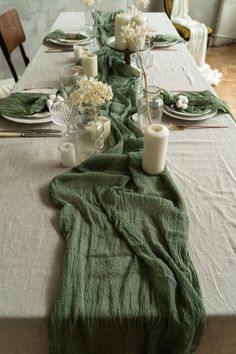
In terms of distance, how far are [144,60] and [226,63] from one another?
2245 millimetres

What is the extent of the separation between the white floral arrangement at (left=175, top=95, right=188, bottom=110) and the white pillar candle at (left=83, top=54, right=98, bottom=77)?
39cm

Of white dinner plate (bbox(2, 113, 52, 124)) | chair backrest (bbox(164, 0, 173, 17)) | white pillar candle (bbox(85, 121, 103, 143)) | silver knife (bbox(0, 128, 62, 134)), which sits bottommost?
chair backrest (bbox(164, 0, 173, 17))

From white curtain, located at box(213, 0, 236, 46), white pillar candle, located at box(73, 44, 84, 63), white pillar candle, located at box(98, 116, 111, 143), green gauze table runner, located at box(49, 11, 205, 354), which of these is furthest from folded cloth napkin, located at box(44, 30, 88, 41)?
white curtain, located at box(213, 0, 236, 46)

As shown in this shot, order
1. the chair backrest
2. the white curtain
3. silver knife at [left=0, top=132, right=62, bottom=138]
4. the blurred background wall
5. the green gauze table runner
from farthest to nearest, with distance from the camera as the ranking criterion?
the white curtain
the chair backrest
the blurred background wall
silver knife at [left=0, top=132, right=62, bottom=138]
the green gauze table runner

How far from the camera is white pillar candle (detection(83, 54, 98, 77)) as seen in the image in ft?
4.18

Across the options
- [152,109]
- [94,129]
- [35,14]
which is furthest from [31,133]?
[35,14]

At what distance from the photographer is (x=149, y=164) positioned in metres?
0.83

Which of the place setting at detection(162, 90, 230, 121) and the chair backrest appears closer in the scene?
the place setting at detection(162, 90, 230, 121)

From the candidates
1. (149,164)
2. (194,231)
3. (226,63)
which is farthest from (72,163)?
(226,63)

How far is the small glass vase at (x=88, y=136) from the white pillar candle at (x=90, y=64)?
47cm

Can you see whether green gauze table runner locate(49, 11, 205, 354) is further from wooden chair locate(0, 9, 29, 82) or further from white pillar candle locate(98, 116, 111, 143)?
wooden chair locate(0, 9, 29, 82)

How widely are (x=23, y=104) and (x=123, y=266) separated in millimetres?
729

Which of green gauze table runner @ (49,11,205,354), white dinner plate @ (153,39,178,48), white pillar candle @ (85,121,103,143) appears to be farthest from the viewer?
white dinner plate @ (153,39,178,48)

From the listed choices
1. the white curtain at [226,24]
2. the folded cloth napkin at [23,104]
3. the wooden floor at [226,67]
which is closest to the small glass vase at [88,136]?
the folded cloth napkin at [23,104]
